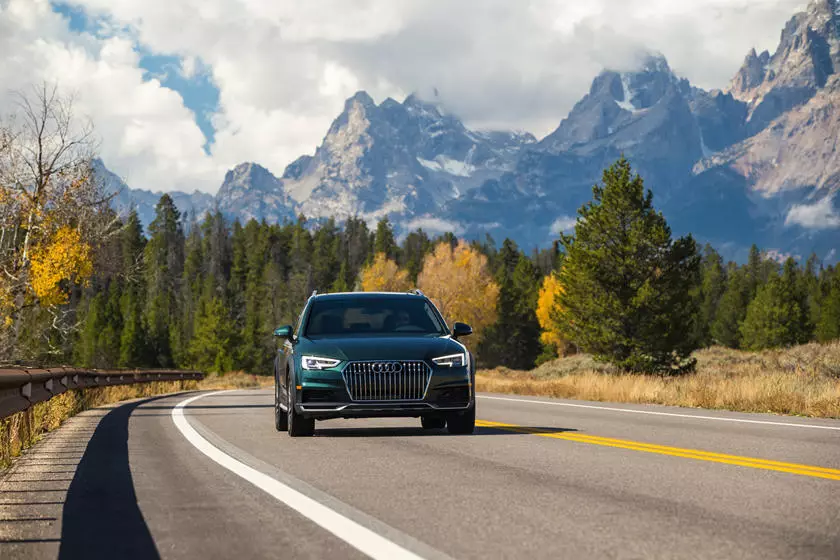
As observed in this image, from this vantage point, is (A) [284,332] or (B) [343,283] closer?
(A) [284,332]

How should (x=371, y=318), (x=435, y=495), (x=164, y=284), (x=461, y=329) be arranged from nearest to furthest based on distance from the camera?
(x=435, y=495)
(x=461, y=329)
(x=371, y=318)
(x=164, y=284)

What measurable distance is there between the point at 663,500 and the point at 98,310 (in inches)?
4492

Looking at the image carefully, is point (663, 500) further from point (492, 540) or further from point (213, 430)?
point (213, 430)

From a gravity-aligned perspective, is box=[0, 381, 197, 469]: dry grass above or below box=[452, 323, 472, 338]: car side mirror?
below

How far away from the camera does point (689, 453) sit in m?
9.92

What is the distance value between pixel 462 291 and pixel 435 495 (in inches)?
3880

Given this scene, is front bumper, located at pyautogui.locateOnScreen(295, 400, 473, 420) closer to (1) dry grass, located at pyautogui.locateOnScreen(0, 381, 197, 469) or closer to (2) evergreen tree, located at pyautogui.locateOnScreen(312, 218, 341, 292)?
(1) dry grass, located at pyautogui.locateOnScreen(0, 381, 197, 469)

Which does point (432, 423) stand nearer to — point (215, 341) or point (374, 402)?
point (374, 402)

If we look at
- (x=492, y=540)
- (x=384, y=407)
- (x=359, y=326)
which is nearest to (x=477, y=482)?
(x=492, y=540)

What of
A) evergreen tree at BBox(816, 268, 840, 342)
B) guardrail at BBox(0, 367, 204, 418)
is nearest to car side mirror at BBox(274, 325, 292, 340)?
guardrail at BBox(0, 367, 204, 418)

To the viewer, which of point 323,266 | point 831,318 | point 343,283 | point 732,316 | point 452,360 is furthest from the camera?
point 323,266

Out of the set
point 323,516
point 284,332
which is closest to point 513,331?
point 284,332

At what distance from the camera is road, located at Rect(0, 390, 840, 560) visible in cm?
539

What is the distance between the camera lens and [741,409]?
664 inches
